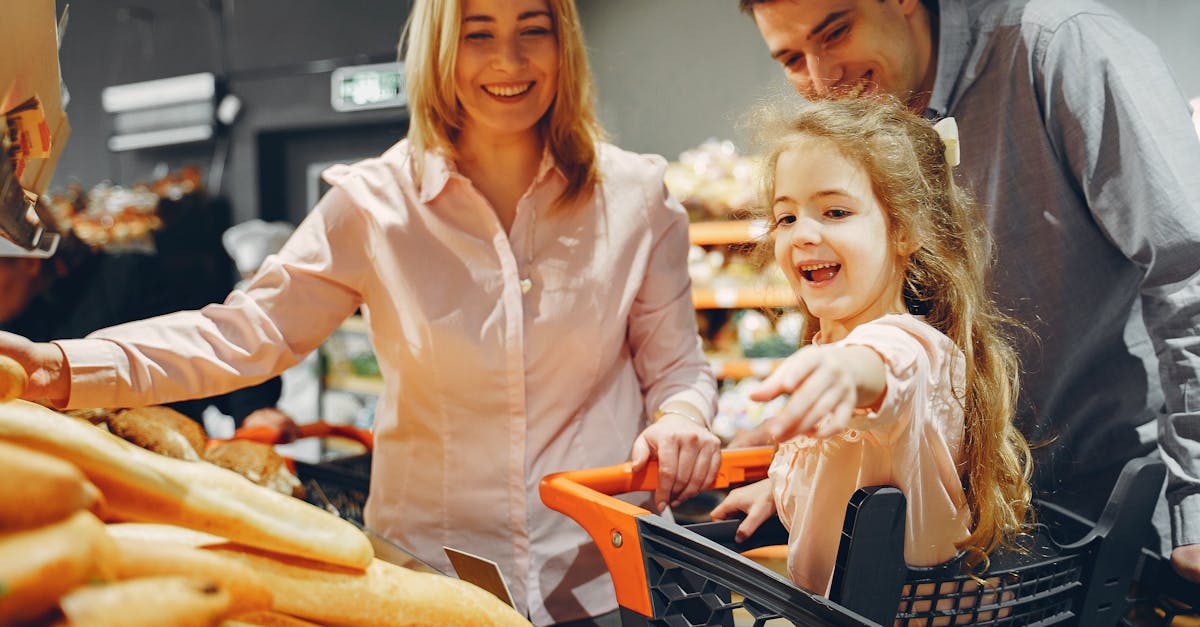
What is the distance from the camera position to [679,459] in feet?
3.94

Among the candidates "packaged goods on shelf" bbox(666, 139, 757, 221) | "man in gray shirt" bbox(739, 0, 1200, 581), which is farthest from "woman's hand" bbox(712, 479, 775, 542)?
"packaged goods on shelf" bbox(666, 139, 757, 221)

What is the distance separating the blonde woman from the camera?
1.36 m

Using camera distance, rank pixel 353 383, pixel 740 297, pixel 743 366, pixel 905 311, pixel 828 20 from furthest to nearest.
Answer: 1. pixel 353 383
2. pixel 743 366
3. pixel 740 297
4. pixel 828 20
5. pixel 905 311

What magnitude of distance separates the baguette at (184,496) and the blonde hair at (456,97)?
825 mm

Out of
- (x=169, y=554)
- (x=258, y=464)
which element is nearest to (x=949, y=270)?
(x=169, y=554)

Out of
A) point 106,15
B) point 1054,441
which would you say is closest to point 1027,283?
point 1054,441

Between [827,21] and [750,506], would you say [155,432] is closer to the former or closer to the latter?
[750,506]

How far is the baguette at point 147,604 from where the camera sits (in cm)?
48

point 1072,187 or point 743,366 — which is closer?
point 1072,187

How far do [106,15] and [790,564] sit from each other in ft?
6.03

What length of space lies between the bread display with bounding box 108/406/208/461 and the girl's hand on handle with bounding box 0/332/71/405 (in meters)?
0.28

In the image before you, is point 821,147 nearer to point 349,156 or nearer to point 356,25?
point 349,156

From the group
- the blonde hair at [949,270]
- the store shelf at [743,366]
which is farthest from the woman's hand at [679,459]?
the store shelf at [743,366]

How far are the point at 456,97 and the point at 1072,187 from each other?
0.89 meters
